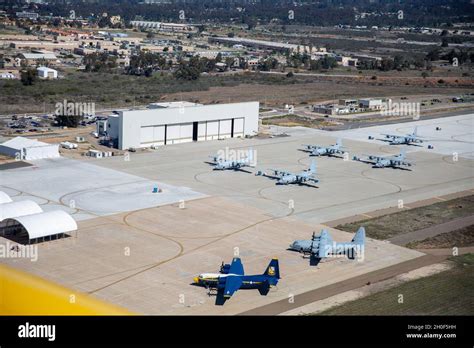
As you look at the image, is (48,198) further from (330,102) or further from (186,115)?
(330,102)

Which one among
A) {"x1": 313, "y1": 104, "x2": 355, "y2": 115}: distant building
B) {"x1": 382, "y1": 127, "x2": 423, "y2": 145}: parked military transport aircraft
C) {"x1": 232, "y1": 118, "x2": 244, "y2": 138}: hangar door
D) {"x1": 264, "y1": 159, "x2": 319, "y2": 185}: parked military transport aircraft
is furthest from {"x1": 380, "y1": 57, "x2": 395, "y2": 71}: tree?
{"x1": 264, "y1": 159, "x2": 319, "y2": 185}: parked military transport aircraft

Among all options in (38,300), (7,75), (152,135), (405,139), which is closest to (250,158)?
(152,135)

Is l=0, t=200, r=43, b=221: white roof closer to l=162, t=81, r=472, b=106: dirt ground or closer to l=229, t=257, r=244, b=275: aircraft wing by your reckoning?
l=229, t=257, r=244, b=275: aircraft wing

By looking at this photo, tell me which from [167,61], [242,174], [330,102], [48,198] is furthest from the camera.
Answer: [167,61]

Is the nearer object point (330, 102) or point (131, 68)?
point (330, 102)

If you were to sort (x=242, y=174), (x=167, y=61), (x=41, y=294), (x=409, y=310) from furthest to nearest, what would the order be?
(x=167, y=61)
(x=242, y=174)
(x=409, y=310)
(x=41, y=294)
